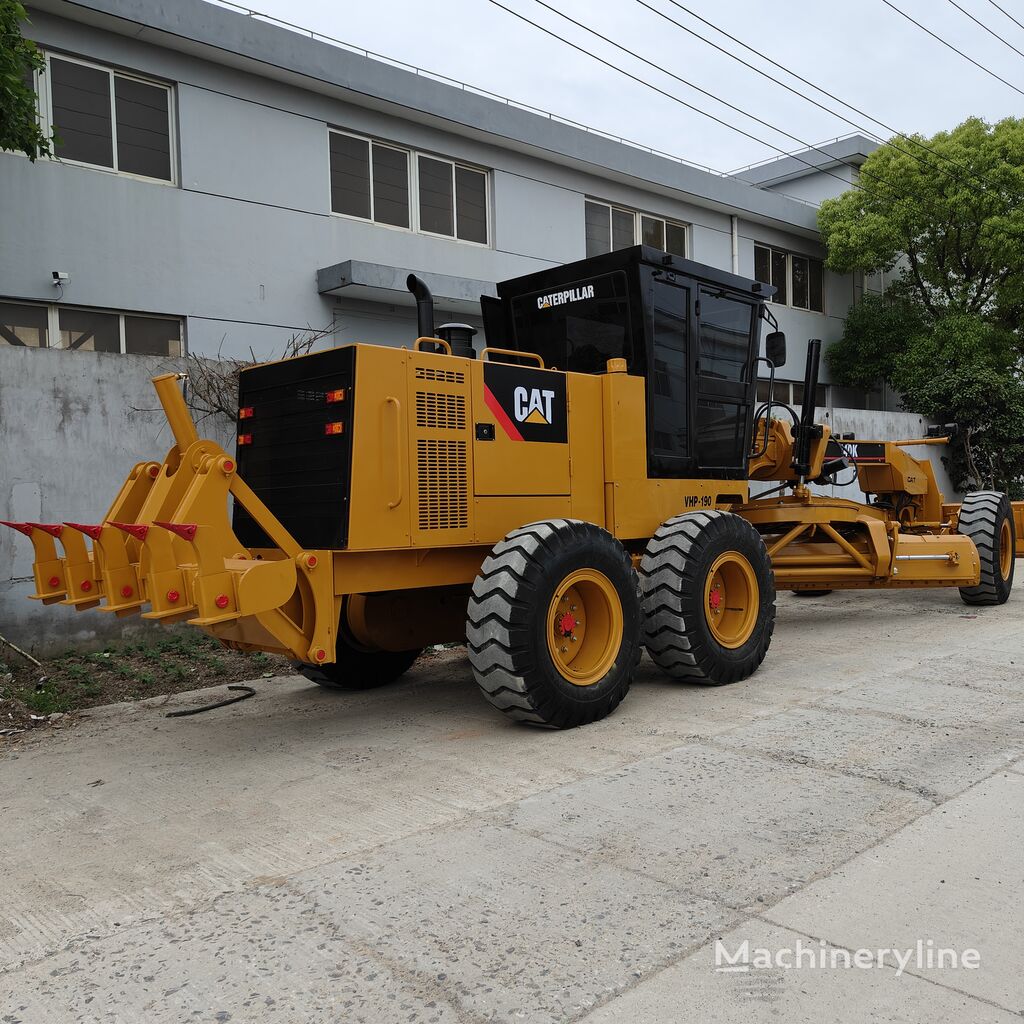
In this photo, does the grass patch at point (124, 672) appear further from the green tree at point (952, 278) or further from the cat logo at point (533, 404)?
the green tree at point (952, 278)

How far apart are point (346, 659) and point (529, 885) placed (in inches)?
137

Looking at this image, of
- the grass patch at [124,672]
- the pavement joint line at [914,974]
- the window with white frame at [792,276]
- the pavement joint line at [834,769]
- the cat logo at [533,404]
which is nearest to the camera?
the pavement joint line at [914,974]

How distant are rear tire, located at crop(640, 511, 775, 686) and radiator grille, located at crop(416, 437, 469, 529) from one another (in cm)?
149

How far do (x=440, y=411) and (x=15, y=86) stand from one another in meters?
3.68

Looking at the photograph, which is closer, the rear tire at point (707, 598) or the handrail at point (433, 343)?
the handrail at point (433, 343)

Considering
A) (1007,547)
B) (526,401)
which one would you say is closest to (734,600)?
(526,401)

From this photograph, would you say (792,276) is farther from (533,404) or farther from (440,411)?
(440,411)

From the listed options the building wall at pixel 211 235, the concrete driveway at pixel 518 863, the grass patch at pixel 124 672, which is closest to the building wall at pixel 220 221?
the building wall at pixel 211 235

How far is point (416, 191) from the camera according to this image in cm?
1361

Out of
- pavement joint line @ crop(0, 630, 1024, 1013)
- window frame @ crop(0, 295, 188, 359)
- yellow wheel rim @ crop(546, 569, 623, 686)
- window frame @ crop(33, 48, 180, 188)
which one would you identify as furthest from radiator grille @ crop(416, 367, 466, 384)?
window frame @ crop(33, 48, 180, 188)

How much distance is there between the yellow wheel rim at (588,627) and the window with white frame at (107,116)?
26.6 ft

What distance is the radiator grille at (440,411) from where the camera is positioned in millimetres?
5238

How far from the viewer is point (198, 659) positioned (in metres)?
7.56

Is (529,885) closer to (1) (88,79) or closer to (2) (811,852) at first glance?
(2) (811,852)
